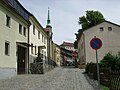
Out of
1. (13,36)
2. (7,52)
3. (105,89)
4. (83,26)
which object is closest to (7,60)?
(7,52)

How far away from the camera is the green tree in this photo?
51.6 metres

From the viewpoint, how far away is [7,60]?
1952 centimetres

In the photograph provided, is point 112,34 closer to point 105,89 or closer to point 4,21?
point 4,21

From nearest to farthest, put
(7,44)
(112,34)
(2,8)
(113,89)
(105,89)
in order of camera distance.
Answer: (113,89) → (105,89) → (2,8) → (7,44) → (112,34)

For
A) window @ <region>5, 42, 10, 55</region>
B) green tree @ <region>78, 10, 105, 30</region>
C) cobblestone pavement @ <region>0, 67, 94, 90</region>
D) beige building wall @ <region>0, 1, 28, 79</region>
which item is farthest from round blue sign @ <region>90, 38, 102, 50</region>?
green tree @ <region>78, 10, 105, 30</region>

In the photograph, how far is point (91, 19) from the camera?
2063 inches

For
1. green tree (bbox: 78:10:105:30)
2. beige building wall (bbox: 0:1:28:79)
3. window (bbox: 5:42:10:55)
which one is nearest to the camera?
beige building wall (bbox: 0:1:28:79)

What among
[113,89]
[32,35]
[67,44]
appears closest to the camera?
[113,89]

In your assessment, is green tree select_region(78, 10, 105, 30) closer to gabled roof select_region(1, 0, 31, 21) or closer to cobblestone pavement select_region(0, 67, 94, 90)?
gabled roof select_region(1, 0, 31, 21)

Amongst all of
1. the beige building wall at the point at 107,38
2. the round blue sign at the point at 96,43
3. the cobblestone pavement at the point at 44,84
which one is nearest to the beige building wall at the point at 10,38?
the cobblestone pavement at the point at 44,84

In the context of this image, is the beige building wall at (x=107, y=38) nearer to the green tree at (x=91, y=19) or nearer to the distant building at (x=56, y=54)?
the green tree at (x=91, y=19)

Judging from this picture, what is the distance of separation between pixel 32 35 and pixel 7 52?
9.12 meters

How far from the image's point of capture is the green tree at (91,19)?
51.6 m

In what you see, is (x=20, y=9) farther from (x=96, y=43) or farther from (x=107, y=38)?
(x=107, y=38)
